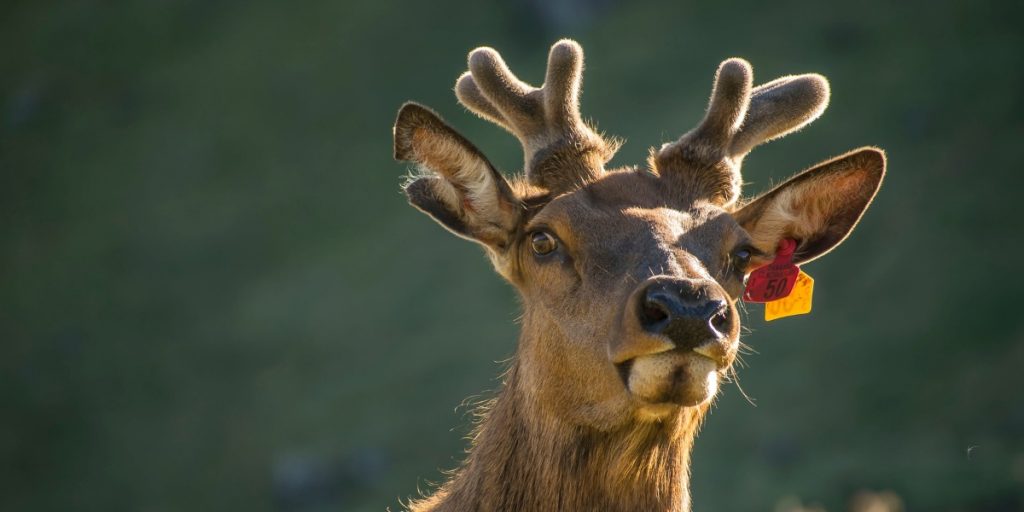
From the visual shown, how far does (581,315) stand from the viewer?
6133 mm

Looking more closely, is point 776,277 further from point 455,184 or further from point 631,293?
point 455,184

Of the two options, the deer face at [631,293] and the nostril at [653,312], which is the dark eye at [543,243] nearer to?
the deer face at [631,293]

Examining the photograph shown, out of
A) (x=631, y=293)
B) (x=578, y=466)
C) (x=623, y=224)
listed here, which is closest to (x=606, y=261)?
(x=623, y=224)

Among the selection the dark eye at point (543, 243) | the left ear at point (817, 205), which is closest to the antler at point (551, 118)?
the dark eye at point (543, 243)

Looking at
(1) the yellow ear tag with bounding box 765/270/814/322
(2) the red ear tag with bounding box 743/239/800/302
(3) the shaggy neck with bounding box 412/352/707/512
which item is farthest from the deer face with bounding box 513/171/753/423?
(1) the yellow ear tag with bounding box 765/270/814/322

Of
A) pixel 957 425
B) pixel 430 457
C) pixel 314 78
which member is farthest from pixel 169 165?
pixel 957 425

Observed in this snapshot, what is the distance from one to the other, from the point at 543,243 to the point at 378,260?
110ft

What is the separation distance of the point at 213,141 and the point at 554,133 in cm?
4265

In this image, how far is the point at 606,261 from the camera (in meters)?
6.08

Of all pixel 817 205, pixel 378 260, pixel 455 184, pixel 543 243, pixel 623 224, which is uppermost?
pixel 378 260

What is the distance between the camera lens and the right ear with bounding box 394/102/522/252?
21.2 ft

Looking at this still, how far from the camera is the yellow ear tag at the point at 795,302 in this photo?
7.16 meters

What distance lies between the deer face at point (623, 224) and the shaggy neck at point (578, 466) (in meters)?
0.10

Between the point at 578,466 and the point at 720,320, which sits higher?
the point at 720,320
